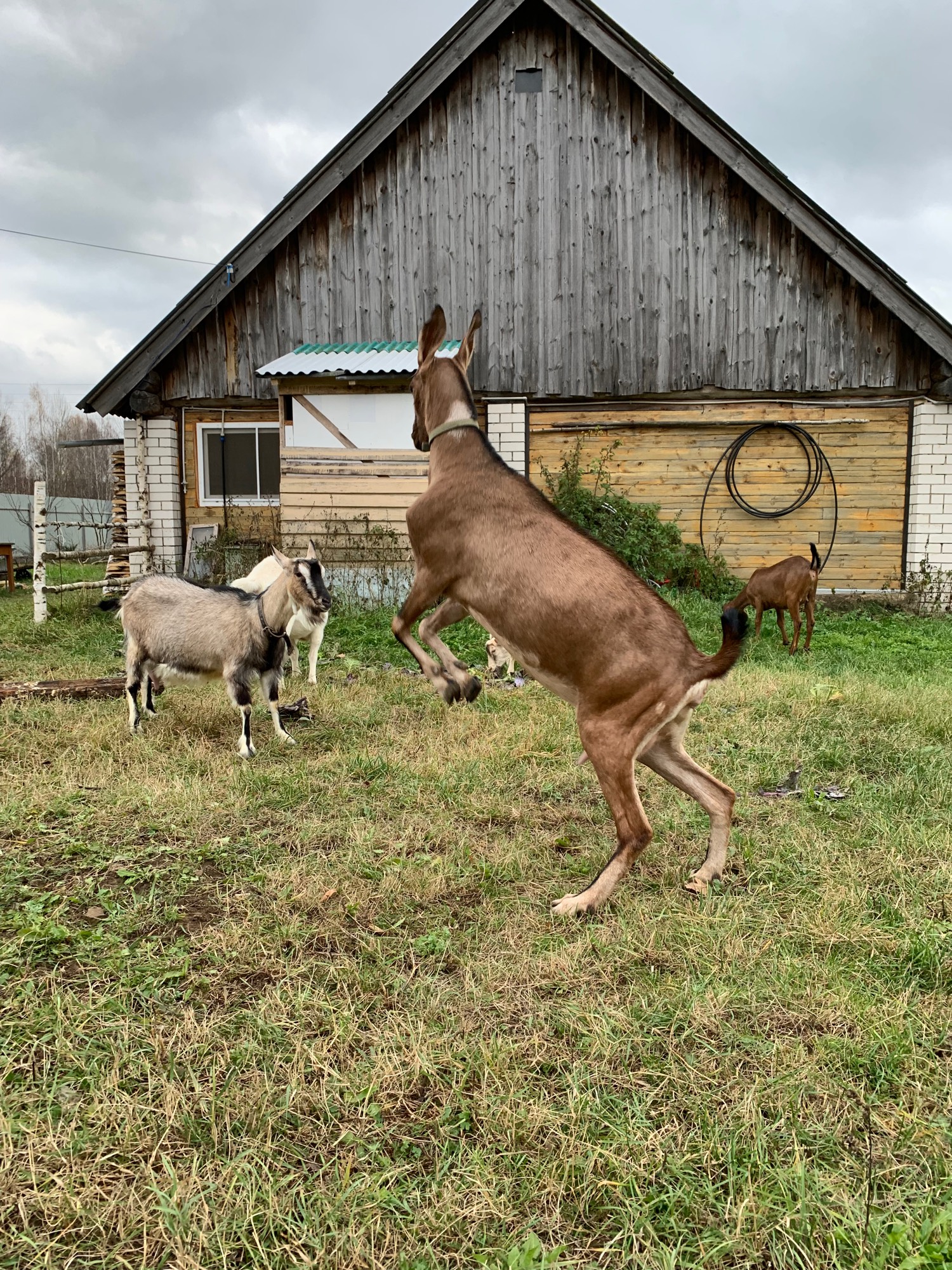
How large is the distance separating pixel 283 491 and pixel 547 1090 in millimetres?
11022

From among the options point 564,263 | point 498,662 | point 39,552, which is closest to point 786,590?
point 498,662

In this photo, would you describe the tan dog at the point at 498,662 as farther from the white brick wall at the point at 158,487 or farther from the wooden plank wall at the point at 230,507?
the white brick wall at the point at 158,487

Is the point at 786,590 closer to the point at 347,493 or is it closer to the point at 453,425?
the point at 347,493

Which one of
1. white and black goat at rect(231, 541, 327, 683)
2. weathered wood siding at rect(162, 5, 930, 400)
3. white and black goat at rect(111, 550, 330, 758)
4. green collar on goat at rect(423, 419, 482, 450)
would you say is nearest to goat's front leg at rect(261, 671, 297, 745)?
white and black goat at rect(111, 550, 330, 758)

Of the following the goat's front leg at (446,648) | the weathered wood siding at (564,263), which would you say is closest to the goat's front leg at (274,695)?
the goat's front leg at (446,648)

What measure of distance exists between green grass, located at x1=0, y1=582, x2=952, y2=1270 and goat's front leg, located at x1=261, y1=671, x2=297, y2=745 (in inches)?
31.9

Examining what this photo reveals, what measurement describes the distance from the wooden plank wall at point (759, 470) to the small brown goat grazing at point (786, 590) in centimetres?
378

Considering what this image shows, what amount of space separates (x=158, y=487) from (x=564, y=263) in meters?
7.90

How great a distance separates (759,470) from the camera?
13.6 metres

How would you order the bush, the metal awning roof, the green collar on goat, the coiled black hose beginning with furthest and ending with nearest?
the coiled black hose → the bush → the metal awning roof → the green collar on goat

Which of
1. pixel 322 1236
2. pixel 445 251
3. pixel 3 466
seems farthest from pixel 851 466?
pixel 3 466

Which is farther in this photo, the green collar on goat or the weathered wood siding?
the weathered wood siding

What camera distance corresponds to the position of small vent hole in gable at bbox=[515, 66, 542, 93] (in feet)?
43.2

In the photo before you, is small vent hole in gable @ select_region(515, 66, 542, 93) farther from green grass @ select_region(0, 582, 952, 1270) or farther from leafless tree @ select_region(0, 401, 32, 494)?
leafless tree @ select_region(0, 401, 32, 494)
